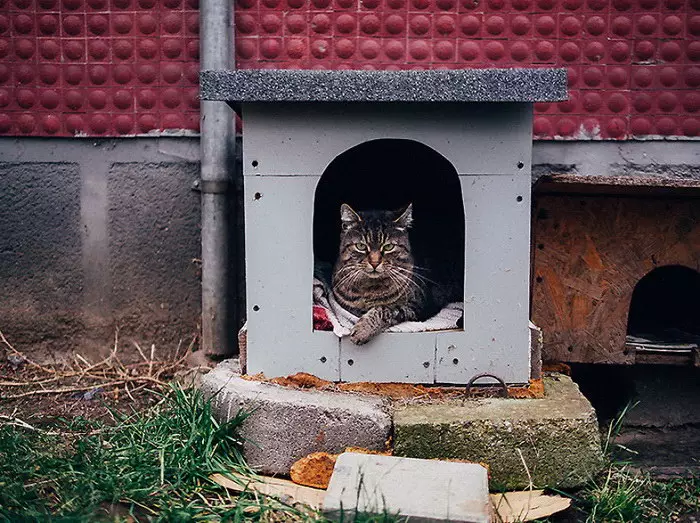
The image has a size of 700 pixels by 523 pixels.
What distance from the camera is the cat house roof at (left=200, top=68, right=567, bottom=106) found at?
8.79 ft

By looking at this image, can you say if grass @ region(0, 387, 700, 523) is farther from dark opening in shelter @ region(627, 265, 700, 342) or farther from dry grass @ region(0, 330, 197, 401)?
dark opening in shelter @ region(627, 265, 700, 342)

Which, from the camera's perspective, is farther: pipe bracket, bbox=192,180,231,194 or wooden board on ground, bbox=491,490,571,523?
pipe bracket, bbox=192,180,231,194

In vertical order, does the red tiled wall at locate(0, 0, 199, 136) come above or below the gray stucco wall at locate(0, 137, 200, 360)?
above

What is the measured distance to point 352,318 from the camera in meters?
3.19

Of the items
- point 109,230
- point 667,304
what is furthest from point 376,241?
point 667,304

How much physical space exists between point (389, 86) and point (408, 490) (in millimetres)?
1442

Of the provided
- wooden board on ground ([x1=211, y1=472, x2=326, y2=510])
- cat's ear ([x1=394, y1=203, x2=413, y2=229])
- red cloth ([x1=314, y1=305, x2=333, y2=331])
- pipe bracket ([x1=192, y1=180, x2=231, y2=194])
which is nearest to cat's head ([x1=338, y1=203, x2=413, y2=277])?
cat's ear ([x1=394, y1=203, x2=413, y2=229])

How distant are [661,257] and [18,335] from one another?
3.34 metres

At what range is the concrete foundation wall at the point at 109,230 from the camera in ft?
12.5

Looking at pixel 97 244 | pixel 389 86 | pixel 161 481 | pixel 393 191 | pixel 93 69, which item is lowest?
pixel 161 481

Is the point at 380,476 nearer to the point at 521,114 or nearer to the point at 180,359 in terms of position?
the point at 521,114

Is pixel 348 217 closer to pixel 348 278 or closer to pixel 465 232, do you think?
pixel 348 278

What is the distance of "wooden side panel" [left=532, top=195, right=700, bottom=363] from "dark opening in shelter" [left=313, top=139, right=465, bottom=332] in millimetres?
506

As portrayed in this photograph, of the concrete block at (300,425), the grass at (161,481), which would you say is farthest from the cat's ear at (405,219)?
the grass at (161,481)
